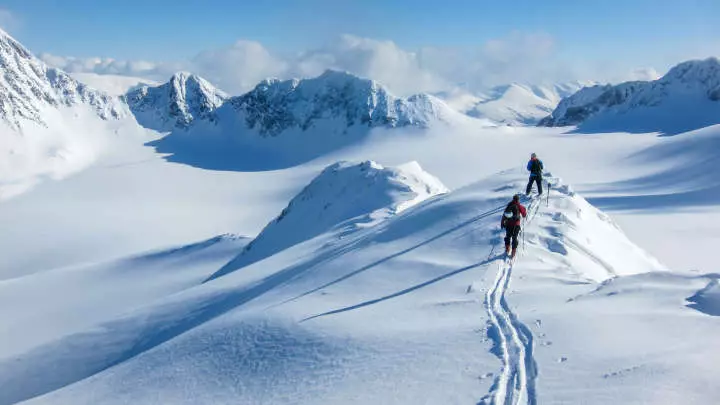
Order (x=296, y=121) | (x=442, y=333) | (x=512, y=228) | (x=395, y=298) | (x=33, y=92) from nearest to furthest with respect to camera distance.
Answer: (x=442, y=333) → (x=395, y=298) → (x=512, y=228) → (x=296, y=121) → (x=33, y=92)

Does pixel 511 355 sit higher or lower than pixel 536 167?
lower

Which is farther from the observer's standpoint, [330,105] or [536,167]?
[330,105]

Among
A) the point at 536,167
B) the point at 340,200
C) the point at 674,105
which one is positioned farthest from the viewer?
the point at 674,105

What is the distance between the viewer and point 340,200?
41875mm

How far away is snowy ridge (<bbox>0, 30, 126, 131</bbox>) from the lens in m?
154

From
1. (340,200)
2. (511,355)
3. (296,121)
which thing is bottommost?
(511,355)

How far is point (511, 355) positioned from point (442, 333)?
5.26 feet

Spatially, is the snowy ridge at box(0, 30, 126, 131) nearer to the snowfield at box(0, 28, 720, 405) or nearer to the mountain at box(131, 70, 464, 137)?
the mountain at box(131, 70, 464, 137)

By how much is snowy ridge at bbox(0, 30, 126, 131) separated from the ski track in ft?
558

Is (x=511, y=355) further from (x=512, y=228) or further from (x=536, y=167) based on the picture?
(x=536, y=167)

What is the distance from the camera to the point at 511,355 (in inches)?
350

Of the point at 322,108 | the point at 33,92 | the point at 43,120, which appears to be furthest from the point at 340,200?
the point at 33,92

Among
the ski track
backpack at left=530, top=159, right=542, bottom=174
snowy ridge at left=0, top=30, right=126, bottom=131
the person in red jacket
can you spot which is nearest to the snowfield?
the ski track

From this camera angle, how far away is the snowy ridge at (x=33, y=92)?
154 metres
